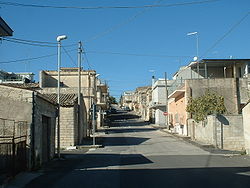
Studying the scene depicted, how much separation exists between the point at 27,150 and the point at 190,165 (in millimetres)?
6661

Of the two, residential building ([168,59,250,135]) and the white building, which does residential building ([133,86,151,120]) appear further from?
residential building ([168,59,250,135])

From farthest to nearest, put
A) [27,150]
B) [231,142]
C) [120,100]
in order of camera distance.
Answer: [120,100], [231,142], [27,150]

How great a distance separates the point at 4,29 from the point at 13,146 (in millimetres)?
4120

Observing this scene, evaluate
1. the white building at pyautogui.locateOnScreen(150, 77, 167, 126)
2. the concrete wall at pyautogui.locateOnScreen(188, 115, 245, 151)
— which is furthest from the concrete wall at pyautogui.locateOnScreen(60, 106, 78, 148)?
the white building at pyautogui.locateOnScreen(150, 77, 167, 126)

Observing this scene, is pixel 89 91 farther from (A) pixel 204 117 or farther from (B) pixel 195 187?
(B) pixel 195 187

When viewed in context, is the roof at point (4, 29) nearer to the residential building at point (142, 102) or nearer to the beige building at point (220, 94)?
the beige building at point (220, 94)

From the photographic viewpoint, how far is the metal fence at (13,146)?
12102 mm

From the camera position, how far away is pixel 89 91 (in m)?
46.8

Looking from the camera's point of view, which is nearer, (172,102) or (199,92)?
(199,92)

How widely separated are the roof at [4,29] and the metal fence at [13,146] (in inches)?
124

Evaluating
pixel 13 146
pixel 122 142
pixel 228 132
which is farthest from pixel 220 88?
pixel 13 146

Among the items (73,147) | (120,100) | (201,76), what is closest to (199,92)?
(201,76)

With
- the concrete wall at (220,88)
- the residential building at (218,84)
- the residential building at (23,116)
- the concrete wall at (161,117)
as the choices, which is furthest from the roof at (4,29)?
the concrete wall at (161,117)

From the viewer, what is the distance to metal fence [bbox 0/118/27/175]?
1210 centimetres
